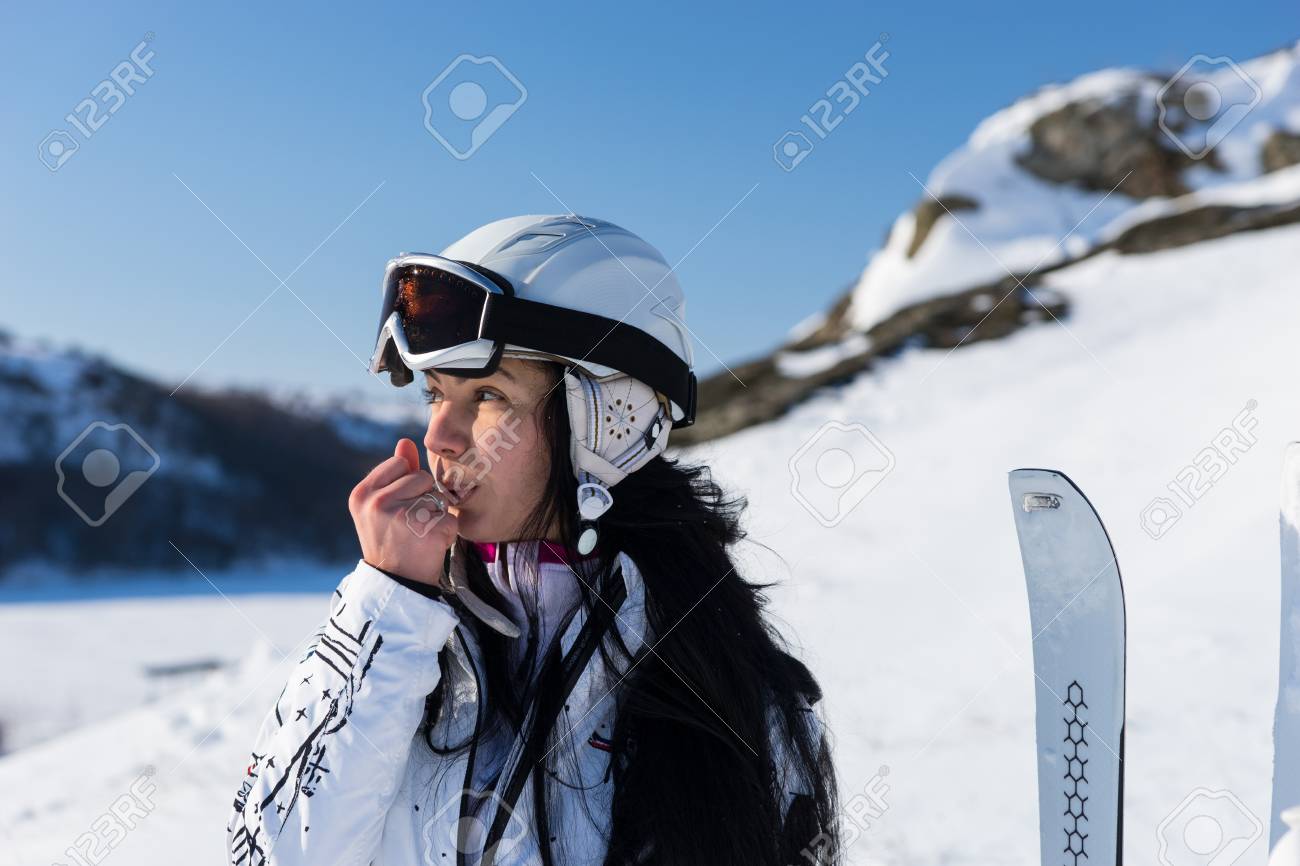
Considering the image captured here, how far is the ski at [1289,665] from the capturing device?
1777 millimetres

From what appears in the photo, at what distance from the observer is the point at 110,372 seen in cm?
3603

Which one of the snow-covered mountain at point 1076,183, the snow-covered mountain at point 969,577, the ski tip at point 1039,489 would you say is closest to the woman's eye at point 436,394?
the snow-covered mountain at point 969,577

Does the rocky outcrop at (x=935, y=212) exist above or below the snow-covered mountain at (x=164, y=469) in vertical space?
above

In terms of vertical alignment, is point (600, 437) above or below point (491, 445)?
above

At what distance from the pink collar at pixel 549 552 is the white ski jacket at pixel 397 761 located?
16 cm

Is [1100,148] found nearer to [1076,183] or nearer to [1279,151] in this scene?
[1076,183]

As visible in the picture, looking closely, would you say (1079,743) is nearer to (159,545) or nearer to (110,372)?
(159,545)

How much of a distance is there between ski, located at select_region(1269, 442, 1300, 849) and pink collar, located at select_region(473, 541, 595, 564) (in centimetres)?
129

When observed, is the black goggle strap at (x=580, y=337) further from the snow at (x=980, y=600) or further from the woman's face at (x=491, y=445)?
the snow at (x=980, y=600)

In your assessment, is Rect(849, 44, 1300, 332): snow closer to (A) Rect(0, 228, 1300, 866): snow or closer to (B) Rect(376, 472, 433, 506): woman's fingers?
(A) Rect(0, 228, 1300, 866): snow

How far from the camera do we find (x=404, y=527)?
1682 mm

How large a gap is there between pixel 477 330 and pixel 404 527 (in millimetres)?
407

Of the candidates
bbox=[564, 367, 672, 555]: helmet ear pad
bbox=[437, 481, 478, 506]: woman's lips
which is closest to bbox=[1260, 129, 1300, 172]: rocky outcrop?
bbox=[564, 367, 672, 555]: helmet ear pad

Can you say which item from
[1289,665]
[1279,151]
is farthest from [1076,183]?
[1289,665]
